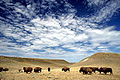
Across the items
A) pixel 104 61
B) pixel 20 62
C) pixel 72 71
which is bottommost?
pixel 72 71

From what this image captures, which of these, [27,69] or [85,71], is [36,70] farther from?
[85,71]

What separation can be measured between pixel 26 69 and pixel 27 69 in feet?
1.10

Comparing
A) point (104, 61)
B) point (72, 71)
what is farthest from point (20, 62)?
point (104, 61)

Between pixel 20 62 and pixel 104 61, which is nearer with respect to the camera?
pixel 104 61

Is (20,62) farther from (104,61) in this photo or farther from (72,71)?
(104,61)

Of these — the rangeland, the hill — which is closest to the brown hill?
the rangeland

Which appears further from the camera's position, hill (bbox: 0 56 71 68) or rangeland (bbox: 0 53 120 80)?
hill (bbox: 0 56 71 68)

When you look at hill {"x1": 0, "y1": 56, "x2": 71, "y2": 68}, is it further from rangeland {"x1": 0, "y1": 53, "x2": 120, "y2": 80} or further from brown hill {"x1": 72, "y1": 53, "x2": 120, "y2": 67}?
brown hill {"x1": 72, "y1": 53, "x2": 120, "y2": 67}

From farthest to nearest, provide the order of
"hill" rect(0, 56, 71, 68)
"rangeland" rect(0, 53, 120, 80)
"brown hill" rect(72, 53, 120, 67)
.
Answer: "hill" rect(0, 56, 71, 68)
"brown hill" rect(72, 53, 120, 67)
"rangeland" rect(0, 53, 120, 80)

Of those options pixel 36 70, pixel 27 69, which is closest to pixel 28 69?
pixel 27 69

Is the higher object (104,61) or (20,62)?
(104,61)

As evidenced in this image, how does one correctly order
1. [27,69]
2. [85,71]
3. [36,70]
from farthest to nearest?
[36,70]
[27,69]
[85,71]

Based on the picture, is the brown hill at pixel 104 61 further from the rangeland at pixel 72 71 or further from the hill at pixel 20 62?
the hill at pixel 20 62

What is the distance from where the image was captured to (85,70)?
22297 millimetres
